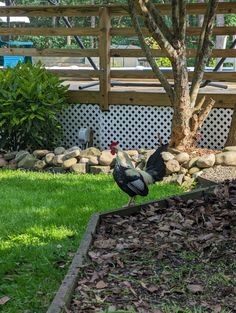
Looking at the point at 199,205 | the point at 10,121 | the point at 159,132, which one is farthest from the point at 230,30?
the point at 199,205

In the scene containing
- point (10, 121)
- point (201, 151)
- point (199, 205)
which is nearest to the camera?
point (199, 205)

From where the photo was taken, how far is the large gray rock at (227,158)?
6.42 m

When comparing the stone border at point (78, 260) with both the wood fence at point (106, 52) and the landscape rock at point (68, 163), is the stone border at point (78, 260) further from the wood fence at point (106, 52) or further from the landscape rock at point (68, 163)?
the wood fence at point (106, 52)

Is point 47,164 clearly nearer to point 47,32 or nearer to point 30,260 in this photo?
point 47,32

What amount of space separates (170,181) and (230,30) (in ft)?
8.26

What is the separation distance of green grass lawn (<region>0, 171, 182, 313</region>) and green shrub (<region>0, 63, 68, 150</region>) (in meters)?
0.86

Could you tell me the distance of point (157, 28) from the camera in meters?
6.61

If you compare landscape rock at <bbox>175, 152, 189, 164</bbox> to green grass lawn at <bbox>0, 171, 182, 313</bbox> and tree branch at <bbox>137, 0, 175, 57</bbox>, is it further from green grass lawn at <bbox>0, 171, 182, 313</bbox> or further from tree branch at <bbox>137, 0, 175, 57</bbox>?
tree branch at <bbox>137, 0, 175, 57</bbox>

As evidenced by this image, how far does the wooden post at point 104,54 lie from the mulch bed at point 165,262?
4180mm

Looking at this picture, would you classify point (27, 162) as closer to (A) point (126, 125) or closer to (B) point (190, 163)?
(A) point (126, 125)

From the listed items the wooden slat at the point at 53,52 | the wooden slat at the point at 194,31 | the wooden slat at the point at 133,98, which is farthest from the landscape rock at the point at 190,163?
the wooden slat at the point at 53,52

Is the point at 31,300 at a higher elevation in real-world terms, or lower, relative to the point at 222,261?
lower

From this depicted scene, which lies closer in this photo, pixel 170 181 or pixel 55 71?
pixel 170 181

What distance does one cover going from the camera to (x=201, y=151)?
709cm
